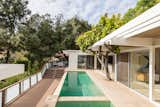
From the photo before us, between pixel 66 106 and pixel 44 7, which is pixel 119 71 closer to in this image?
pixel 66 106

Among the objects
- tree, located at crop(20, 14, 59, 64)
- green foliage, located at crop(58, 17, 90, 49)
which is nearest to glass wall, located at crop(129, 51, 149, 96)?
tree, located at crop(20, 14, 59, 64)

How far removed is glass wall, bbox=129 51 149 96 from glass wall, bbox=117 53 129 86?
1.06 meters

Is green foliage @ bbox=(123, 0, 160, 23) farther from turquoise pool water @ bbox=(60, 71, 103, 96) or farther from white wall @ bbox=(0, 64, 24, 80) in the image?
white wall @ bbox=(0, 64, 24, 80)

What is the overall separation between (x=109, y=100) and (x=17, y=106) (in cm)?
423

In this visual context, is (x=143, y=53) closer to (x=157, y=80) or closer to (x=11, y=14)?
(x=157, y=80)

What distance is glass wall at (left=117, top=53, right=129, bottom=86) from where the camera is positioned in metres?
15.2

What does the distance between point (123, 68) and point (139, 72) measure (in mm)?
3893

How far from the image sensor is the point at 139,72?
39.9 ft

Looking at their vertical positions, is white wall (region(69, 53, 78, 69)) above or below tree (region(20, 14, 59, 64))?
below

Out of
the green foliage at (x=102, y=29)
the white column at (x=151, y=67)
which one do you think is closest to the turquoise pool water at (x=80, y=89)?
the white column at (x=151, y=67)

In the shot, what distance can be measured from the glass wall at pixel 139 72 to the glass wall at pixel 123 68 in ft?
3.46

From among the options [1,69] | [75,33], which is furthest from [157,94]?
[75,33]

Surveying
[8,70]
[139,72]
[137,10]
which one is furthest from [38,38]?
[139,72]

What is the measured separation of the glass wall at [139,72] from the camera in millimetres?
11023
